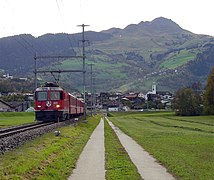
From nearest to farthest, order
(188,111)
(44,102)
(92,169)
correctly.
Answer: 1. (92,169)
2. (44,102)
3. (188,111)

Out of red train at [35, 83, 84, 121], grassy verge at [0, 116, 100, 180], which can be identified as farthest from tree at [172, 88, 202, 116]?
Result: grassy verge at [0, 116, 100, 180]

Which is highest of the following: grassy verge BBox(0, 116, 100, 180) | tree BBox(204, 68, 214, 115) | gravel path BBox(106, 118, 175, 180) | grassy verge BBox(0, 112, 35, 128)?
tree BBox(204, 68, 214, 115)

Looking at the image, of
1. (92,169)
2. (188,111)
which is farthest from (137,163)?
(188,111)

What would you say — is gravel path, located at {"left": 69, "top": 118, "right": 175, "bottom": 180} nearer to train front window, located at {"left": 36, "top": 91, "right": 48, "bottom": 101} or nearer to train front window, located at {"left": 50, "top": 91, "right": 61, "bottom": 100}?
train front window, located at {"left": 50, "top": 91, "right": 61, "bottom": 100}

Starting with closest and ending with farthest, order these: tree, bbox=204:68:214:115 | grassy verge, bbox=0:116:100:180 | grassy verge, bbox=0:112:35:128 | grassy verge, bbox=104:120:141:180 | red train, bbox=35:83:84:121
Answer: grassy verge, bbox=0:116:100:180 < grassy verge, bbox=104:120:141:180 < red train, bbox=35:83:84:121 < grassy verge, bbox=0:112:35:128 < tree, bbox=204:68:214:115

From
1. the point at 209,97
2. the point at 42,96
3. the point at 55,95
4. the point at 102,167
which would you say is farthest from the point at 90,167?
the point at 209,97

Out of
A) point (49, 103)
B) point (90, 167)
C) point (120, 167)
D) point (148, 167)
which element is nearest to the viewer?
point (120, 167)

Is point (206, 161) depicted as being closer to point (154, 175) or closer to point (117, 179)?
point (154, 175)

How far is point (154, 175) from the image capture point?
15219 mm

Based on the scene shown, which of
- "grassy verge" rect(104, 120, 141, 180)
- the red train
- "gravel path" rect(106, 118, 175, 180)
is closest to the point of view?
"grassy verge" rect(104, 120, 141, 180)

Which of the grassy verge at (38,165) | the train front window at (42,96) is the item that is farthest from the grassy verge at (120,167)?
the train front window at (42,96)

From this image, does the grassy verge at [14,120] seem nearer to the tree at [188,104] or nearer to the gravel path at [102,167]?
the gravel path at [102,167]

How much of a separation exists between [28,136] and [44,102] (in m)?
18.5

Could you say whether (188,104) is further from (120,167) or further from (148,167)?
(120,167)
